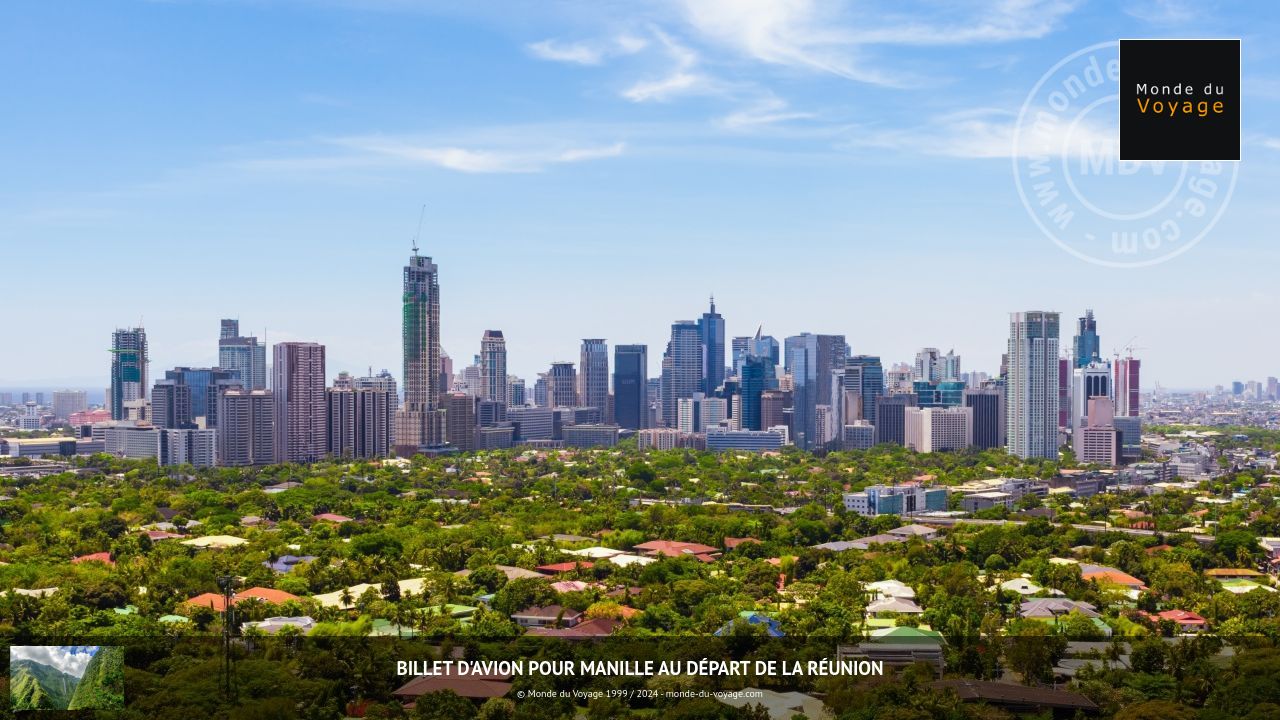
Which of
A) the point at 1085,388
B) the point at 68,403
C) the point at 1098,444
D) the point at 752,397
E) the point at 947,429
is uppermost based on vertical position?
the point at 1085,388

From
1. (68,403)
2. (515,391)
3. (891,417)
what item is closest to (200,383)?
(515,391)

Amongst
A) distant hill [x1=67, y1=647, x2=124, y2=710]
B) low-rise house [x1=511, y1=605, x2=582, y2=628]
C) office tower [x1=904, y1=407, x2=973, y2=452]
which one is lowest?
low-rise house [x1=511, y1=605, x2=582, y2=628]

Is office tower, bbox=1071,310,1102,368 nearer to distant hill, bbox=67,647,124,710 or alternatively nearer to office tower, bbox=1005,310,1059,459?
office tower, bbox=1005,310,1059,459

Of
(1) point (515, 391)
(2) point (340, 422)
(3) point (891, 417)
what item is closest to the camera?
(2) point (340, 422)

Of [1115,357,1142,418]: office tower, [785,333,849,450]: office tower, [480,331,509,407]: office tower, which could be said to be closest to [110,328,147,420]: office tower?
[480,331,509,407]: office tower

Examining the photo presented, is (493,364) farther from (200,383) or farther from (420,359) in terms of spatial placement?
(200,383)

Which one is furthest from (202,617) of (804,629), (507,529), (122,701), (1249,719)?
(1249,719)
